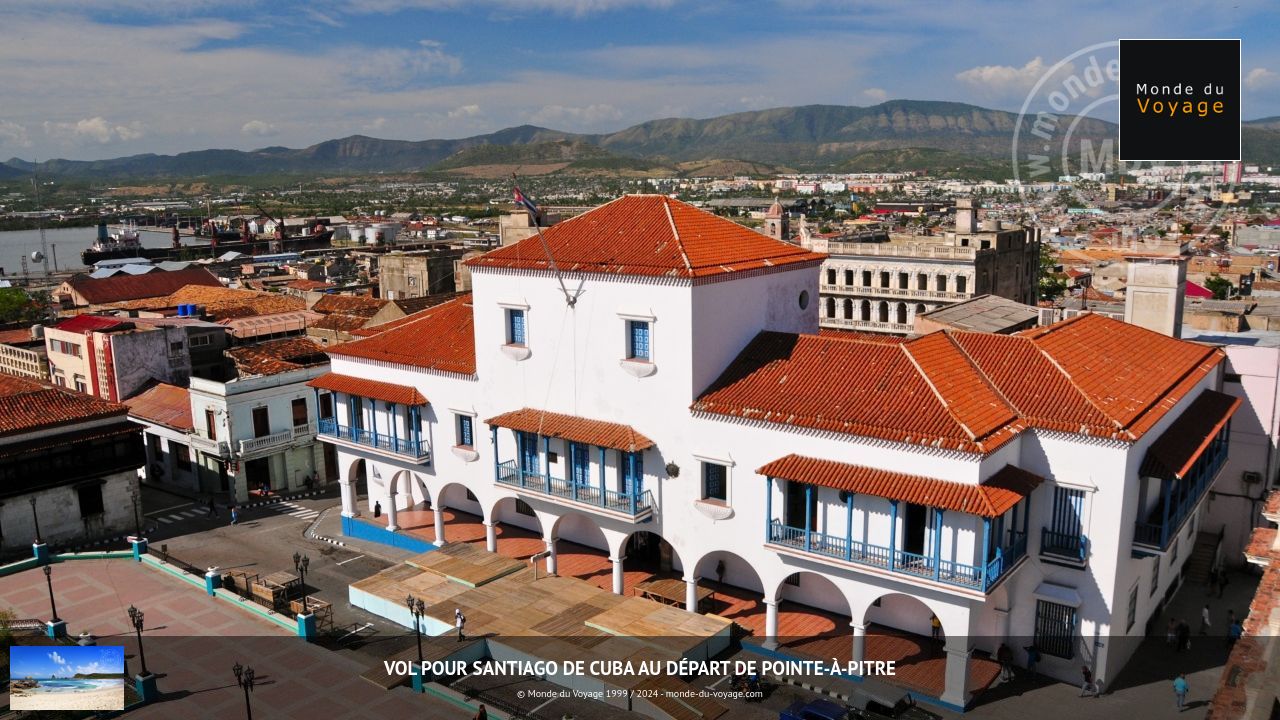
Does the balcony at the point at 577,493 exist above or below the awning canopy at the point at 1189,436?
below

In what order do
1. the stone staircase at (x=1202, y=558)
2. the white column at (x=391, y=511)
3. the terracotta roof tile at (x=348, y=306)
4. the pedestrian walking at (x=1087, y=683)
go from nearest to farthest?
the pedestrian walking at (x=1087, y=683)
the stone staircase at (x=1202, y=558)
the white column at (x=391, y=511)
the terracotta roof tile at (x=348, y=306)

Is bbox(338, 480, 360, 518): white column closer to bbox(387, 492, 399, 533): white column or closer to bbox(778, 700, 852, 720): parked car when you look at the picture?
bbox(387, 492, 399, 533): white column

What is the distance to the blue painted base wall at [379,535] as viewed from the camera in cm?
3669

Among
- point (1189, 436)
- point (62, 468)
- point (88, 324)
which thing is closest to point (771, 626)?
point (1189, 436)

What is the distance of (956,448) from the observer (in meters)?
23.5

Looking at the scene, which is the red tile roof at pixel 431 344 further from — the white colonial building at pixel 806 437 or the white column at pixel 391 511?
the white column at pixel 391 511

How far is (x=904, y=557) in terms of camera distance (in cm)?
2472

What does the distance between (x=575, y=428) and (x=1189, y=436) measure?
1795 centimetres

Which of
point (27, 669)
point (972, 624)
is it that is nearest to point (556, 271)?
point (972, 624)

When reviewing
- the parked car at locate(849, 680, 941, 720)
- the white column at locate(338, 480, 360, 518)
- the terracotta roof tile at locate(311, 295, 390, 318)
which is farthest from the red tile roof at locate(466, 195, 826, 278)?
the terracotta roof tile at locate(311, 295, 390, 318)

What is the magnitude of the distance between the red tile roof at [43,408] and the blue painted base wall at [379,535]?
35.7 ft

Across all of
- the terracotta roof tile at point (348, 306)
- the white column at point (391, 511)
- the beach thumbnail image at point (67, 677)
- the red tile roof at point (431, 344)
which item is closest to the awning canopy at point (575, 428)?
the red tile roof at point (431, 344)

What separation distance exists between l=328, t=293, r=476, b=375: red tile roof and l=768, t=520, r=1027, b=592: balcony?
13.3m

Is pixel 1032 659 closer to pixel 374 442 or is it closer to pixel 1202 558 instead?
pixel 1202 558
